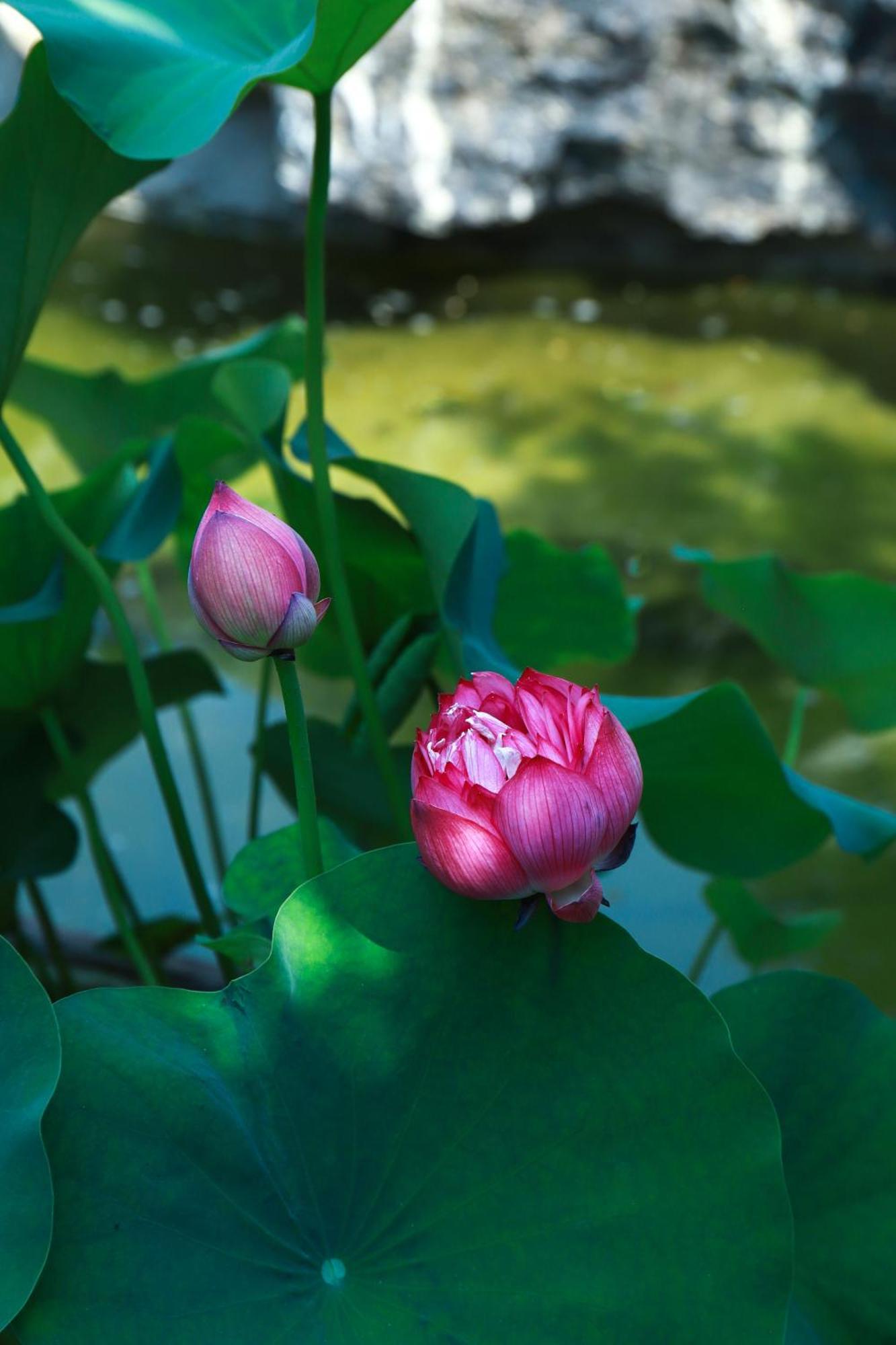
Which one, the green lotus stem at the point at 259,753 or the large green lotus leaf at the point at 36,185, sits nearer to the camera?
the large green lotus leaf at the point at 36,185

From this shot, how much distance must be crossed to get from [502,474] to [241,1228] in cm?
181

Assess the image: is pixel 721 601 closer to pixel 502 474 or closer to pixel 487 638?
pixel 487 638

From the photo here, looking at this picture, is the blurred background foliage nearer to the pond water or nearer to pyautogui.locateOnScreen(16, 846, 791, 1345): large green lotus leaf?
the pond water

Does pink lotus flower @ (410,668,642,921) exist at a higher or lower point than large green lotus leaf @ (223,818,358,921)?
higher

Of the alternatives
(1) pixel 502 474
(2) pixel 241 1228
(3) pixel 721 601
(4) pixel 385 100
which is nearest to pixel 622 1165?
(2) pixel 241 1228

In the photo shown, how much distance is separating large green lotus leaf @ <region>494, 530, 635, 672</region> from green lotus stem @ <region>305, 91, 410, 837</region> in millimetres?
227

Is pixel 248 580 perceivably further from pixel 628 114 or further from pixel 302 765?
pixel 628 114

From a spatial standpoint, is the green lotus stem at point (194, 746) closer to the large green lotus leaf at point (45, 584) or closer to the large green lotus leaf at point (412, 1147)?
the large green lotus leaf at point (45, 584)

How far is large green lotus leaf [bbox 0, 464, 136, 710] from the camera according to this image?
0.76 metres

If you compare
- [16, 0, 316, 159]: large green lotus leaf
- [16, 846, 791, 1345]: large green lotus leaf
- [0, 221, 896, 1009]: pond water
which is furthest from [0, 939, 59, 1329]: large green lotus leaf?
[0, 221, 896, 1009]: pond water

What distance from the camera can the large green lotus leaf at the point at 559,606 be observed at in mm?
905

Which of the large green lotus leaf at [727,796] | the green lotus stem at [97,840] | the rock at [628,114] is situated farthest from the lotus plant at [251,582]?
the rock at [628,114]

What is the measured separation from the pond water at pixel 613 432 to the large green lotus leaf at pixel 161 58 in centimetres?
59

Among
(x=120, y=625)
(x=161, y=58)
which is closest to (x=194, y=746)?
(x=120, y=625)
